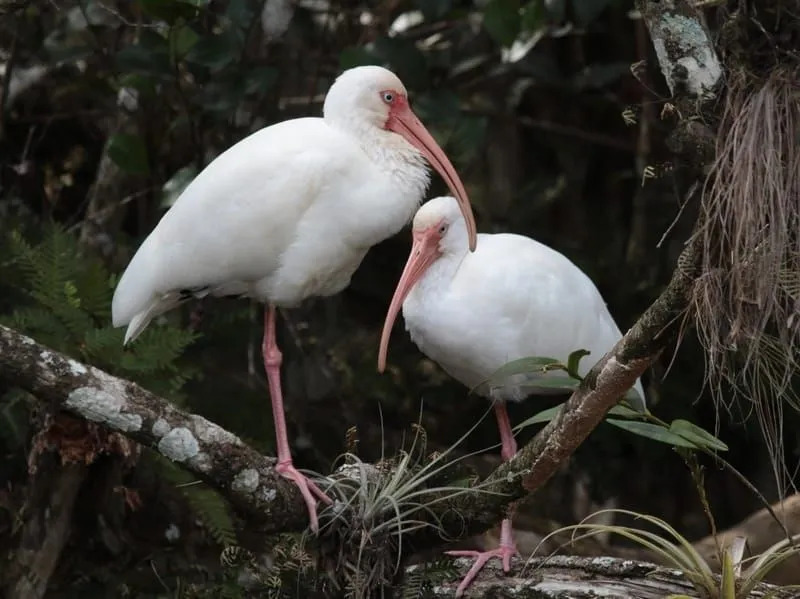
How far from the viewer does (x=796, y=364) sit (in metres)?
2.98

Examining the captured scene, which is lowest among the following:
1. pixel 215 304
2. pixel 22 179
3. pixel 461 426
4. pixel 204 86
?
pixel 461 426

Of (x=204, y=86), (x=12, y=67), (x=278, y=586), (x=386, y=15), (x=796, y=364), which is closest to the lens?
(x=796, y=364)

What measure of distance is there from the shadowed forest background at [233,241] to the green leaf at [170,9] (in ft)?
0.04

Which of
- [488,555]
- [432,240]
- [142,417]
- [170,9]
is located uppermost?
[170,9]

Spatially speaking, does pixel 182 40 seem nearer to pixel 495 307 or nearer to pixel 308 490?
Answer: pixel 495 307

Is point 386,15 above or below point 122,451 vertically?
above

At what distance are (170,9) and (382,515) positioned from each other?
233cm

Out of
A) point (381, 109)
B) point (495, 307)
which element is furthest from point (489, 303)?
point (381, 109)

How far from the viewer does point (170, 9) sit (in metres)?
5.02

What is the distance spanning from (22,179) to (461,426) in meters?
2.63

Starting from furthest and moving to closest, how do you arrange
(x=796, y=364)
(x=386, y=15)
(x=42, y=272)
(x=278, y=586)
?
(x=386, y=15)
(x=42, y=272)
(x=278, y=586)
(x=796, y=364)

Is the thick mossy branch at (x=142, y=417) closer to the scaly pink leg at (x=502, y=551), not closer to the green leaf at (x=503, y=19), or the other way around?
the scaly pink leg at (x=502, y=551)

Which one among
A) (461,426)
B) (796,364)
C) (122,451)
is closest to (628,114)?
(796,364)

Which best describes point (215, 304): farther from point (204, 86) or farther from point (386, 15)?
point (386, 15)
